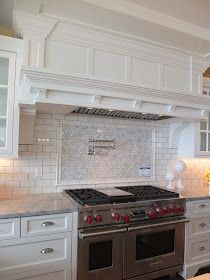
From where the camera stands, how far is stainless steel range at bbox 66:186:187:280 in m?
2.02

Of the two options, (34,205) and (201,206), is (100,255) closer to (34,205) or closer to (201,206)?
(34,205)

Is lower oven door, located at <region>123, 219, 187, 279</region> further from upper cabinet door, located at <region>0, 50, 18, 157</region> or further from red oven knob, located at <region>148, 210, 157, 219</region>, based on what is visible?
upper cabinet door, located at <region>0, 50, 18, 157</region>

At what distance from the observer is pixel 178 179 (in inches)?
122

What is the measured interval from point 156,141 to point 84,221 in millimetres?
1513

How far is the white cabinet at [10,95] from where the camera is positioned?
82.1 inches

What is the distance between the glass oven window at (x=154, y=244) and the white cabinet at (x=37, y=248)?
0.67 metres

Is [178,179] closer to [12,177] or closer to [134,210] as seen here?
[134,210]

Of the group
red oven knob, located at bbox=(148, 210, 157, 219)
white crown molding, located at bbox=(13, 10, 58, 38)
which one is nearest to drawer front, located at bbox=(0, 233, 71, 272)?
red oven knob, located at bbox=(148, 210, 157, 219)

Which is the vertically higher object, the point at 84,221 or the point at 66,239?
the point at 84,221

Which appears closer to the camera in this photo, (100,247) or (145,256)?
(100,247)

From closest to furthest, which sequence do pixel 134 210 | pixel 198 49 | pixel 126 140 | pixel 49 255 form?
pixel 49 255
pixel 134 210
pixel 198 49
pixel 126 140

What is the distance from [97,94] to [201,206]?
166 cm

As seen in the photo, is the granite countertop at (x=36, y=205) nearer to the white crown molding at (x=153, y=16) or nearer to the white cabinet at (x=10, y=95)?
the white cabinet at (x=10, y=95)

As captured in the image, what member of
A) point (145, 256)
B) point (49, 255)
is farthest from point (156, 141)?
point (49, 255)
